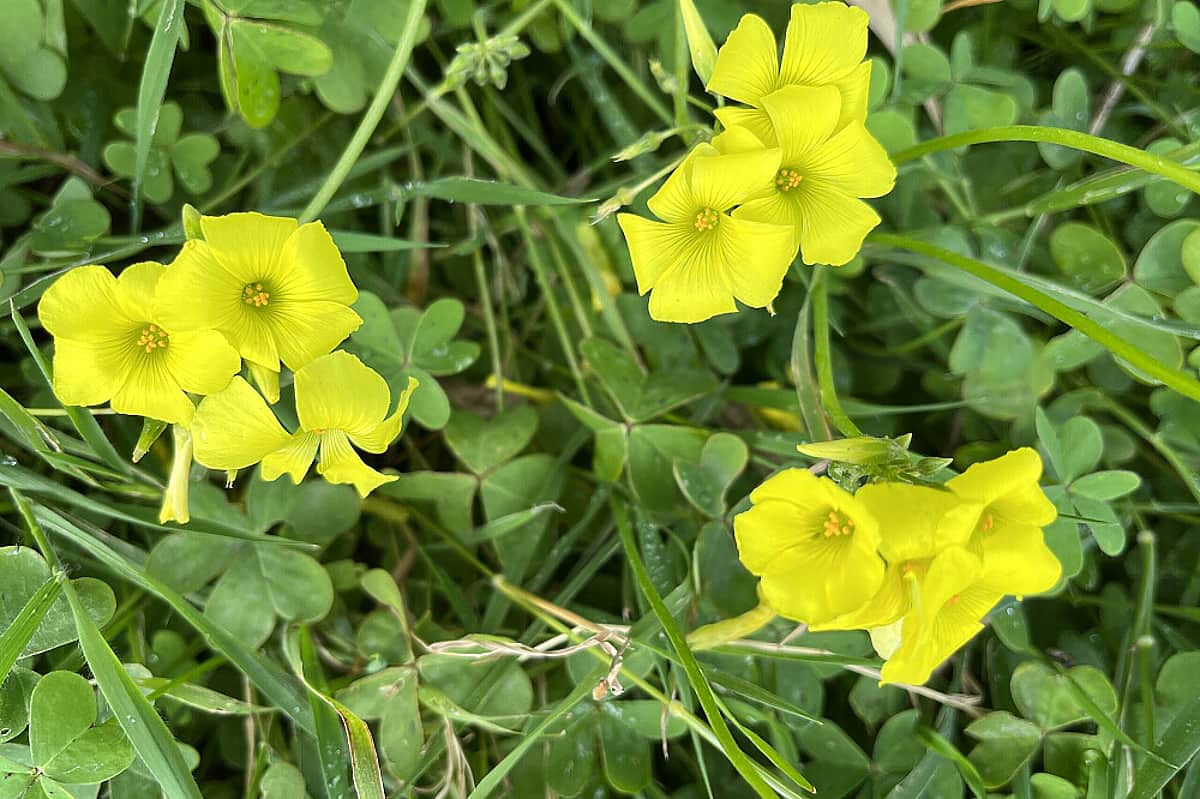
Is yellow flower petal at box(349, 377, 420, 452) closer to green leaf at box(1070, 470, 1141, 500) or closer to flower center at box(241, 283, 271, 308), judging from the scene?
flower center at box(241, 283, 271, 308)

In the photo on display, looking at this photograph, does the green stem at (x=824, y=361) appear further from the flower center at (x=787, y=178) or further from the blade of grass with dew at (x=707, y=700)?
the blade of grass with dew at (x=707, y=700)

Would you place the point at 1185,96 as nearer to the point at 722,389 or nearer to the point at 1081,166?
the point at 1081,166

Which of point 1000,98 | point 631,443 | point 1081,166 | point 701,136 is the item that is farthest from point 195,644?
point 1081,166

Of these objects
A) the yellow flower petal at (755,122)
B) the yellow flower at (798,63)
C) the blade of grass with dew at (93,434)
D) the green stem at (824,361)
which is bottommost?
the green stem at (824,361)

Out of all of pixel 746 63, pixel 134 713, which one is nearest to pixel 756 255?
pixel 746 63

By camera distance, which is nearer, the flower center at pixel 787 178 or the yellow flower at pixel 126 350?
the yellow flower at pixel 126 350

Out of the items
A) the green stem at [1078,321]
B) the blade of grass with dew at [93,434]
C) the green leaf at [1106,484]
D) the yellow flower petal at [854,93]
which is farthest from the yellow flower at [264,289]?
the green leaf at [1106,484]
